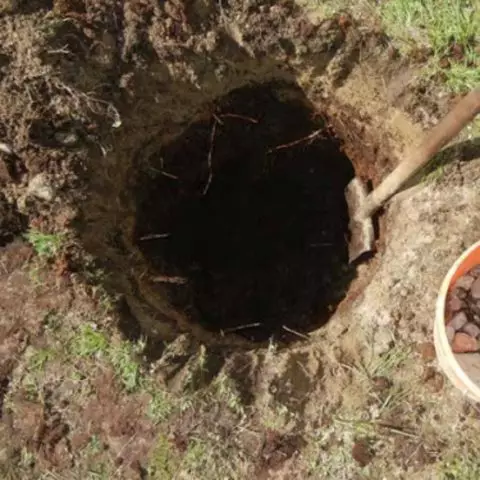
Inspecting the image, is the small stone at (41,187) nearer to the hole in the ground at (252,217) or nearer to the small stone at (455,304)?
the hole in the ground at (252,217)

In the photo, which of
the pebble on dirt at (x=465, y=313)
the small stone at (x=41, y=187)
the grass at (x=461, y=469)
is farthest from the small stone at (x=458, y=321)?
the small stone at (x=41, y=187)

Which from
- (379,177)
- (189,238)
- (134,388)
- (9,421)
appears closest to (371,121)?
(379,177)

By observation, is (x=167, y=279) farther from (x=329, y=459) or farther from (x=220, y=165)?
(x=329, y=459)

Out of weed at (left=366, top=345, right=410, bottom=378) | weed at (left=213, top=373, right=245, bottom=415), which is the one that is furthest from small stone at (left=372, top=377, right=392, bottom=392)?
weed at (left=213, top=373, right=245, bottom=415)

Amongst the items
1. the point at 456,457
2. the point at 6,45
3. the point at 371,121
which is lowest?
the point at 456,457

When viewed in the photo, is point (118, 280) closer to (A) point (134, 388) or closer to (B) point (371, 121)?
(A) point (134, 388)

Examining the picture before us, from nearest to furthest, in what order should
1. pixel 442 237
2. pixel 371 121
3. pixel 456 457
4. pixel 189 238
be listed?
pixel 456 457 → pixel 442 237 → pixel 371 121 → pixel 189 238

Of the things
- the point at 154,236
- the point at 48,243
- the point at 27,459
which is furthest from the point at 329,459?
the point at 48,243
